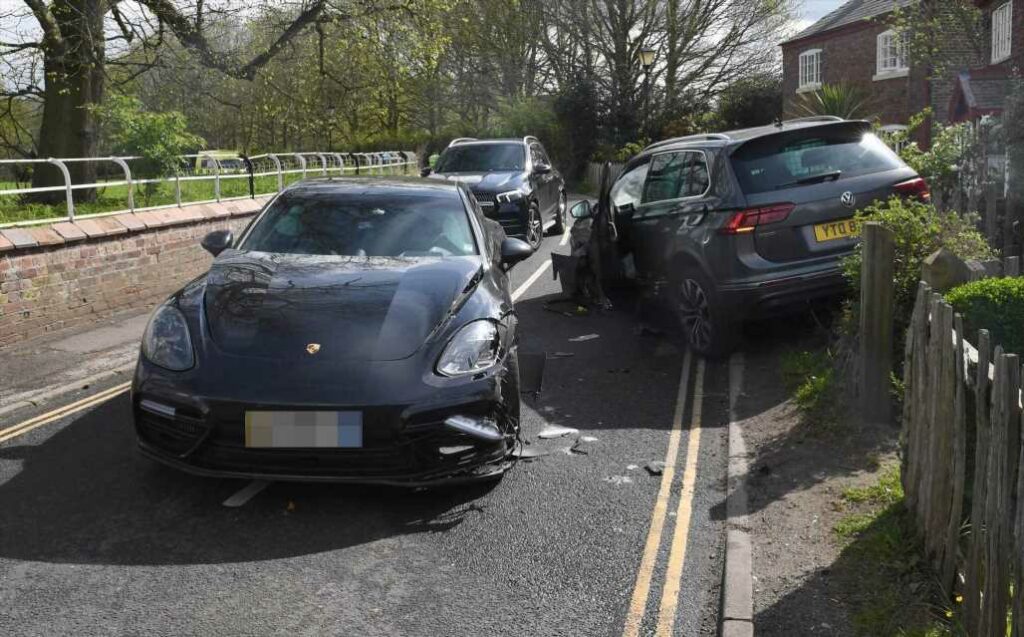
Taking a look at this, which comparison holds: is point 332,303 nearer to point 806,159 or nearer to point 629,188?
point 806,159

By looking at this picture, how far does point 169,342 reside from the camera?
524cm

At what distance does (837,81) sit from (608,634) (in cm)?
3445

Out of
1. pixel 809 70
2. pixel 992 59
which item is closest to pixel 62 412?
pixel 992 59

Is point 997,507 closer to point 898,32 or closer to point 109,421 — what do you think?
point 109,421

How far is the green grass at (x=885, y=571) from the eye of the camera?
373 centimetres

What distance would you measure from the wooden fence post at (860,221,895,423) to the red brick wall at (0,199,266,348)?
777cm

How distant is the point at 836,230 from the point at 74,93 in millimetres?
15333

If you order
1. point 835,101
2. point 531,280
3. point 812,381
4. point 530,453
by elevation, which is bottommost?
point 530,453

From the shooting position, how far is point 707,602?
4086mm

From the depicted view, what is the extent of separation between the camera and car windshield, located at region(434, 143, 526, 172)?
16625 millimetres

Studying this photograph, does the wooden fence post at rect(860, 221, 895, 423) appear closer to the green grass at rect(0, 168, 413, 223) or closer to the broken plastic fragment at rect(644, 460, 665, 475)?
the broken plastic fragment at rect(644, 460, 665, 475)

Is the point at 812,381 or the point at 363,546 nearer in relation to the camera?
the point at 363,546

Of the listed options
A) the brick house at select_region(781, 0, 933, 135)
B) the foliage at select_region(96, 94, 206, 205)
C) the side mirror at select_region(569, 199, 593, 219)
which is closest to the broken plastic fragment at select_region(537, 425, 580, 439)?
the side mirror at select_region(569, 199, 593, 219)

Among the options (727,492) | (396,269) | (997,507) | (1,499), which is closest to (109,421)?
(1,499)
